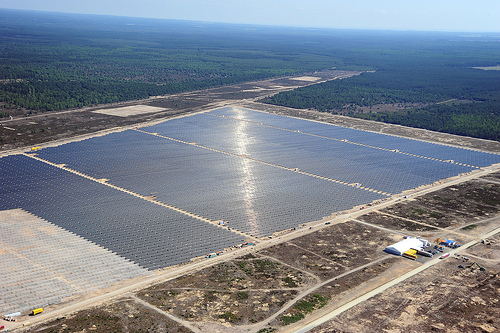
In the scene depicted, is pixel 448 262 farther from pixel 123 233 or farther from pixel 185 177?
pixel 185 177

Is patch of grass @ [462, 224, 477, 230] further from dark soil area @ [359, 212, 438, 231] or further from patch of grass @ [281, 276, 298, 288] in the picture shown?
patch of grass @ [281, 276, 298, 288]

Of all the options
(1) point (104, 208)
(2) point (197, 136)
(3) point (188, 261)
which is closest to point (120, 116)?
(2) point (197, 136)

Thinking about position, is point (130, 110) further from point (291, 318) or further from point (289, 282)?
point (291, 318)

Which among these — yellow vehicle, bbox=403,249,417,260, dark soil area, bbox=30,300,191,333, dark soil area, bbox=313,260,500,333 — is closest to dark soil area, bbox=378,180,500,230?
yellow vehicle, bbox=403,249,417,260

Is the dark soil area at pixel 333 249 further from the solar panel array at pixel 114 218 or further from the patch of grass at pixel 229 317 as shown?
the patch of grass at pixel 229 317

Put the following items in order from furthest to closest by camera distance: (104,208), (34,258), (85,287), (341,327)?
(104,208)
(34,258)
(85,287)
(341,327)

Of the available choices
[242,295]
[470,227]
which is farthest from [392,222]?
[242,295]
